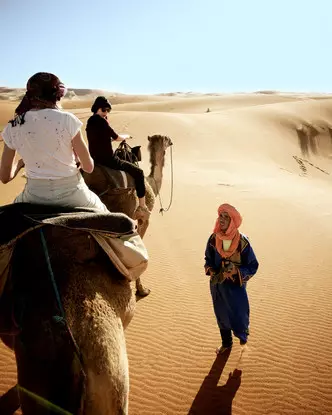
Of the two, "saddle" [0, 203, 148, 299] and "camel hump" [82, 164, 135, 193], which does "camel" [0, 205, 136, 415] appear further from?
"camel hump" [82, 164, 135, 193]

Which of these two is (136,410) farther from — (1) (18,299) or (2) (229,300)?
(1) (18,299)

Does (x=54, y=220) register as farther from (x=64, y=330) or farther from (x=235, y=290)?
(x=235, y=290)

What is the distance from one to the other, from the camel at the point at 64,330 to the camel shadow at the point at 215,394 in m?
2.45

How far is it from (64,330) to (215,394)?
317cm

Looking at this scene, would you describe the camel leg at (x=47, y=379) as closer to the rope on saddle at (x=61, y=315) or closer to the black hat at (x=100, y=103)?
the rope on saddle at (x=61, y=315)

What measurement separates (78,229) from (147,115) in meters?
29.9

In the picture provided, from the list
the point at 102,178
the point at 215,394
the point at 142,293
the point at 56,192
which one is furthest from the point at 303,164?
the point at 56,192

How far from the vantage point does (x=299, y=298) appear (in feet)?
21.9

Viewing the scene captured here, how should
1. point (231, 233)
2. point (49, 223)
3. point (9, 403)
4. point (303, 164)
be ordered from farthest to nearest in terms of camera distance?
1. point (303, 164)
2. point (231, 233)
3. point (9, 403)
4. point (49, 223)

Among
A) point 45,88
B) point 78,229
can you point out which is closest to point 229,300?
point 78,229

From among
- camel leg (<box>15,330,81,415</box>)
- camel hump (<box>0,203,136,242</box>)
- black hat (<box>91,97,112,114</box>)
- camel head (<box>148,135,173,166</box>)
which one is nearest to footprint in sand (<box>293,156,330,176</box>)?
camel head (<box>148,135,173,166</box>)

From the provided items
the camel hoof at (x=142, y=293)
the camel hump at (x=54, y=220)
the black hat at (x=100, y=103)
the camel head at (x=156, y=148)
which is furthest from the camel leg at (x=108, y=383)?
the camel head at (x=156, y=148)

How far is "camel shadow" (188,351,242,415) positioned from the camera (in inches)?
155

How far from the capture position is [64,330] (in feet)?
6.10
